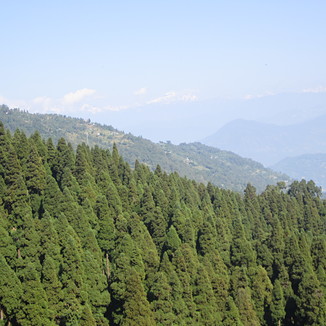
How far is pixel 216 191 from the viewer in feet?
286

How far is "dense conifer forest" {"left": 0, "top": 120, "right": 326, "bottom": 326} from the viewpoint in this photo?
3841cm

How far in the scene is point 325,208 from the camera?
310 feet

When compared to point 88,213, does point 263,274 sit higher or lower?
lower

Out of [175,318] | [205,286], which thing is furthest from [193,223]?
[175,318]

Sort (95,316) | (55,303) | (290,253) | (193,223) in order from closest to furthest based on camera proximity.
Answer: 1. (55,303)
2. (95,316)
3. (290,253)
4. (193,223)

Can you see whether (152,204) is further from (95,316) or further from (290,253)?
(95,316)

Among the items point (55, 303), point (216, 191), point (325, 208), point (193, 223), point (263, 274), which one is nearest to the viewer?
point (55, 303)

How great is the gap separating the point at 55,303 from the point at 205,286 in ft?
41.2

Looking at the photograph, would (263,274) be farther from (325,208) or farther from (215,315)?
(325,208)

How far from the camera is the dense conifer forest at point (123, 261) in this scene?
38.4m

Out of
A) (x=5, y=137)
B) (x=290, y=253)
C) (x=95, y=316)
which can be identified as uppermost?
(x=5, y=137)

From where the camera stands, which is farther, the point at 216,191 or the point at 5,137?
the point at 216,191

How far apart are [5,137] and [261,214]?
45.4 meters

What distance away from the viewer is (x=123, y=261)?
143 feet
